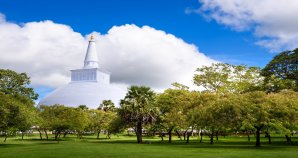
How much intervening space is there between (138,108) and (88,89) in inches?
3460

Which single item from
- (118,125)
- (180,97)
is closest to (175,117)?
(180,97)

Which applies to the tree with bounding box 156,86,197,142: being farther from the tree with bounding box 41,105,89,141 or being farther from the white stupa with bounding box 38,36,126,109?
the white stupa with bounding box 38,36,126,109

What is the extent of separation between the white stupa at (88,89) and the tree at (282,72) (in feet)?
273

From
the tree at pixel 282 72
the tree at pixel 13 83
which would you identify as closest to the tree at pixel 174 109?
the tree at pixel 282 72

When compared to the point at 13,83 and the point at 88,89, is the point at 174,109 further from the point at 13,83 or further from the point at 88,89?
the point at 88,89

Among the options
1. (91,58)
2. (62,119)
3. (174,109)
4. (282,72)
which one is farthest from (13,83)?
(91,58)

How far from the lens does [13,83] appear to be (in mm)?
49906

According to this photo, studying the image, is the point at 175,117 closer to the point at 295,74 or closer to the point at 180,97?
A: the point at 180,97

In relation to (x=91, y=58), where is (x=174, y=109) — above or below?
below

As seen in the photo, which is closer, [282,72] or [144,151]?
[144,151]

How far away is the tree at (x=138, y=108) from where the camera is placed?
55.3m

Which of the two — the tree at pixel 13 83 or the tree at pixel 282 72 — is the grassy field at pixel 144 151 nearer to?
the tree at pixel 13 83

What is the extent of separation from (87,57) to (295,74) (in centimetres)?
9582

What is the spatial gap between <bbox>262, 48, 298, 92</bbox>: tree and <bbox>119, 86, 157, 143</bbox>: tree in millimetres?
18723
